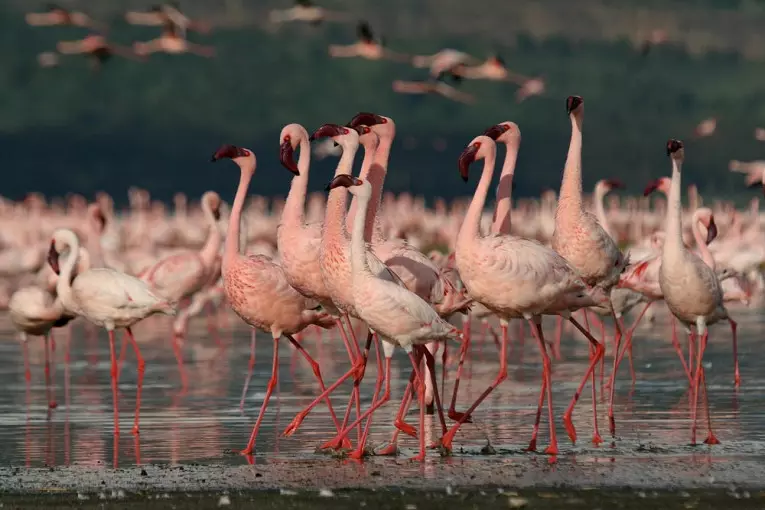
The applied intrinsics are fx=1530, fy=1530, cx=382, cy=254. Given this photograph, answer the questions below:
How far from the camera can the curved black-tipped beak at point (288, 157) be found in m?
10.5

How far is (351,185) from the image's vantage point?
9.61m

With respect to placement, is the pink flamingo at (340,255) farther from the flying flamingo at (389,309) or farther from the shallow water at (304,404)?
the shallow water at (304,404)

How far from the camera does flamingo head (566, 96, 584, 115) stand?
11.7m

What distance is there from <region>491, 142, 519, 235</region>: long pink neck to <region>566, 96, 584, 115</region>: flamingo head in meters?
0.57

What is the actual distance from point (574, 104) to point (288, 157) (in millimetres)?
2416

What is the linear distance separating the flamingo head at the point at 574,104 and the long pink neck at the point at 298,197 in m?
2.10

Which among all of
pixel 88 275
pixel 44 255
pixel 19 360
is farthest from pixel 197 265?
pixel 44 255

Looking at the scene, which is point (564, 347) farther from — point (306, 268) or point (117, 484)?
point (117, 484)

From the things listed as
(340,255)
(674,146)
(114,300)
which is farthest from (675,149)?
(114,300)

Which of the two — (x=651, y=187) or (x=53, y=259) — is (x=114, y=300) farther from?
(x=651, y=187)

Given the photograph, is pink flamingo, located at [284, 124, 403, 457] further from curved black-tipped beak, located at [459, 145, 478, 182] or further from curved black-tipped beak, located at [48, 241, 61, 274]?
curved black-tipped beak, located at [48, 241, 61, 274]

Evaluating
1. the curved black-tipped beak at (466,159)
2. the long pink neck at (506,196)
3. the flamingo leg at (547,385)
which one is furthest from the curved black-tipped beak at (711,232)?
the curved black-tipped beak at (466,159)

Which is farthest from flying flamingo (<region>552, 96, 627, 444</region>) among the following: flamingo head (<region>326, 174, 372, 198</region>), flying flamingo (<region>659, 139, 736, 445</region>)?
flamingo head (<region>326, 174, 372, 198</region>)

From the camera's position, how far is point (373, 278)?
935cm
